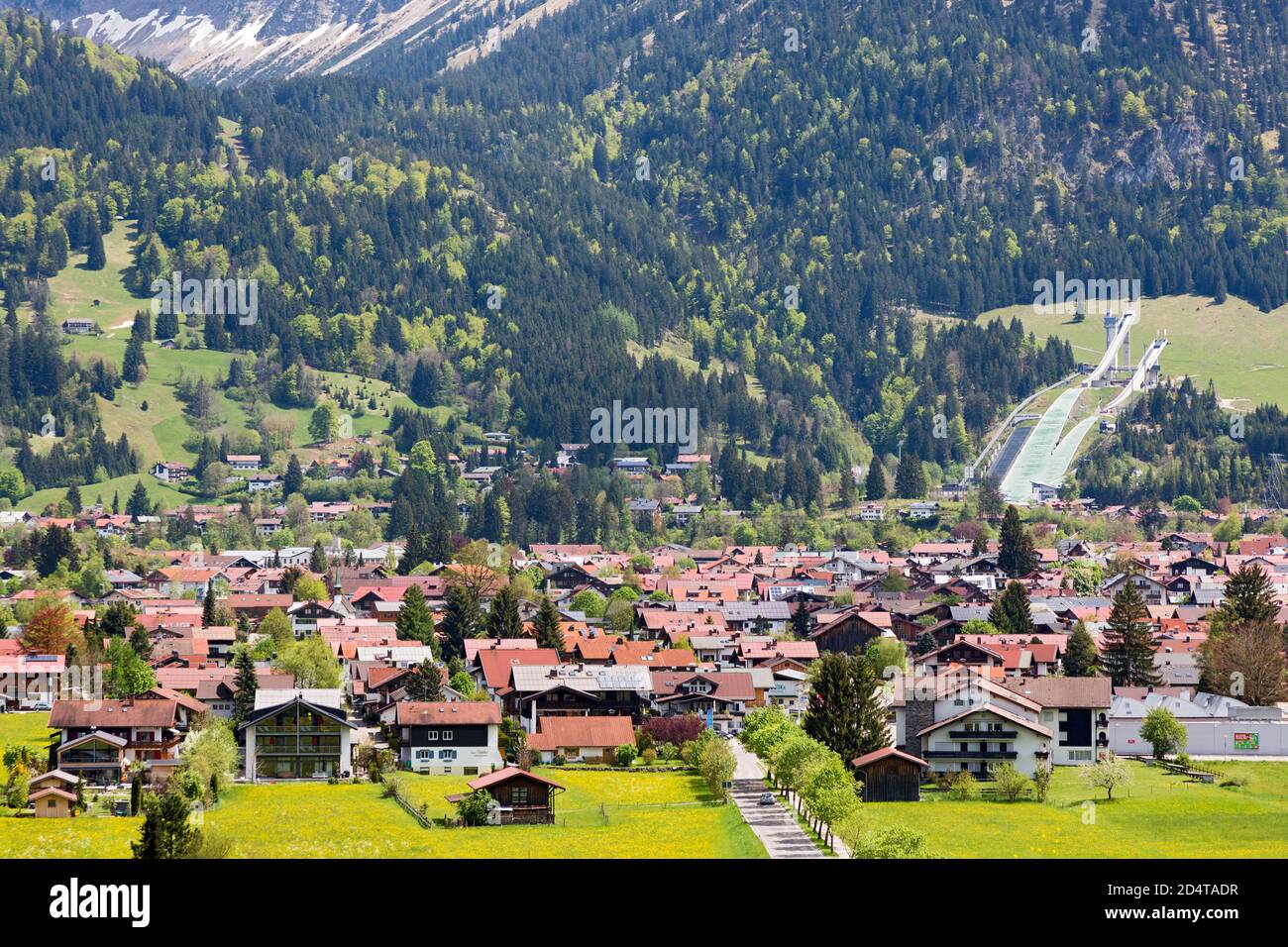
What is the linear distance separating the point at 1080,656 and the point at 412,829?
48.3 meters

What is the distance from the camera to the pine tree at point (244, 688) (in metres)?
84.2

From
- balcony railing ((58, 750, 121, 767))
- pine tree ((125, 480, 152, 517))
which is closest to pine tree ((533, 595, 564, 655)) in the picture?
balcony railing ((58, 750, 121, 767))

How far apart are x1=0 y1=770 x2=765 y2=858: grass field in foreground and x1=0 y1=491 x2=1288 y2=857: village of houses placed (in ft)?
1.20

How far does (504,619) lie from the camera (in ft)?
373

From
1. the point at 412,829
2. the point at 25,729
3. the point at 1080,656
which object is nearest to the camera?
the point at 412,829

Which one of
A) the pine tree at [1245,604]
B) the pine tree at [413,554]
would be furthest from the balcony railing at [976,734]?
the pine tree at [413,554]

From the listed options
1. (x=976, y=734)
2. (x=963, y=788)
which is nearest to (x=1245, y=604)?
(x=976, y=734)

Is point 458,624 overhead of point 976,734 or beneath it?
overhead

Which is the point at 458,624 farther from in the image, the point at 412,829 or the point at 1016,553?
the point at 1016,553

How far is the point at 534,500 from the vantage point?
199m

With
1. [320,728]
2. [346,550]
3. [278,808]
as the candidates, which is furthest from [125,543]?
[278,808]

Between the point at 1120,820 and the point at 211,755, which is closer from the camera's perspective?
the point at 1120,820

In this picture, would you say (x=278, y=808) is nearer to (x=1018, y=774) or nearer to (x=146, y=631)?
(x=1018, y=774)
